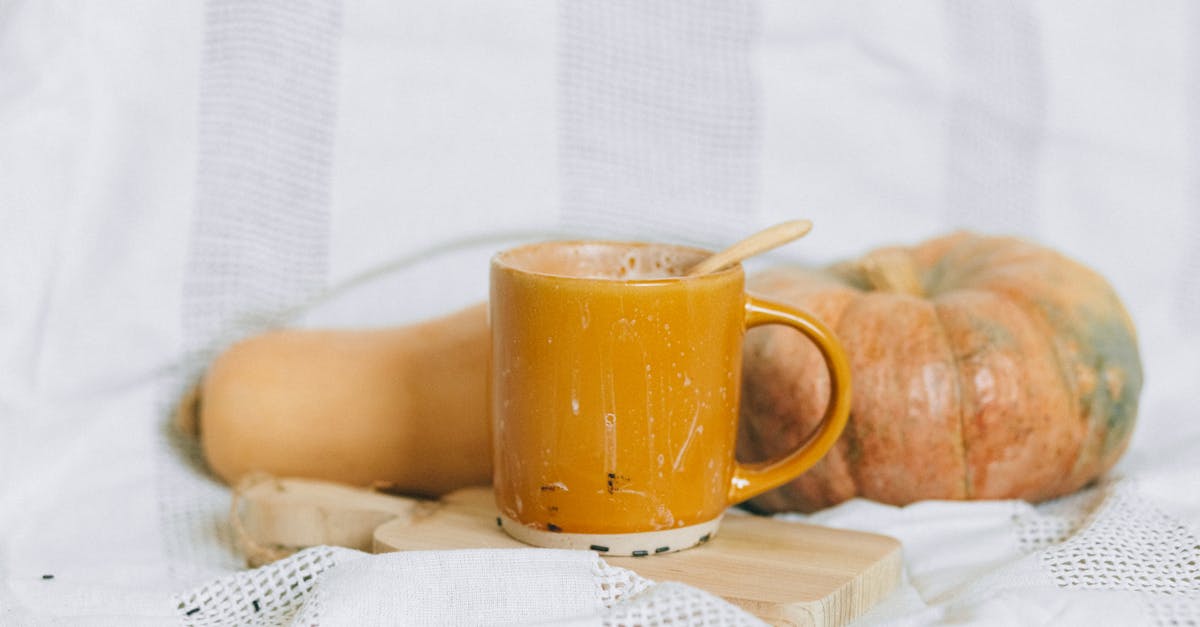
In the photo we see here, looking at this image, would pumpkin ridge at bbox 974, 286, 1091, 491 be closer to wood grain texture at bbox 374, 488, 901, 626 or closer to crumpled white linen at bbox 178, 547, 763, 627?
wood grain texture at bbox 374, 488, 901, 626

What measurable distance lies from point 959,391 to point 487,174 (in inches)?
18.4

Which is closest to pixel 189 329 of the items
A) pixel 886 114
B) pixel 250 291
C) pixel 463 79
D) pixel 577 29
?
pixel 250 291

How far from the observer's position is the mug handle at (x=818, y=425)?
0.72 m

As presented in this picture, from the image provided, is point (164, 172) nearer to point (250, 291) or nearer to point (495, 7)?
point (250, 291)

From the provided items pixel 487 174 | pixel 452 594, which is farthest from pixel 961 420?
pixel 487 174

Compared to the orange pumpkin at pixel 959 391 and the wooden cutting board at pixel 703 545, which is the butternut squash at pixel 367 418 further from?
the orange pumpkin at pixel 959 391

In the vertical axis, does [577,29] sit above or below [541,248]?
above

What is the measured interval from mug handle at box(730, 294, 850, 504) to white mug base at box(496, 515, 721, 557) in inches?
2.0

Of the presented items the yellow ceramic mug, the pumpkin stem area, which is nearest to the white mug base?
the yellow ceramic mug

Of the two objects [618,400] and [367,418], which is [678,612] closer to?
[618,400]

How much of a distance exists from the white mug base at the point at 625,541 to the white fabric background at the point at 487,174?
0.13m

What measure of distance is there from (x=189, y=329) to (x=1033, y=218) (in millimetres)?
775

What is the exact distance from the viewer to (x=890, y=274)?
34.5 inches

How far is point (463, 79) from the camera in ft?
3.48
